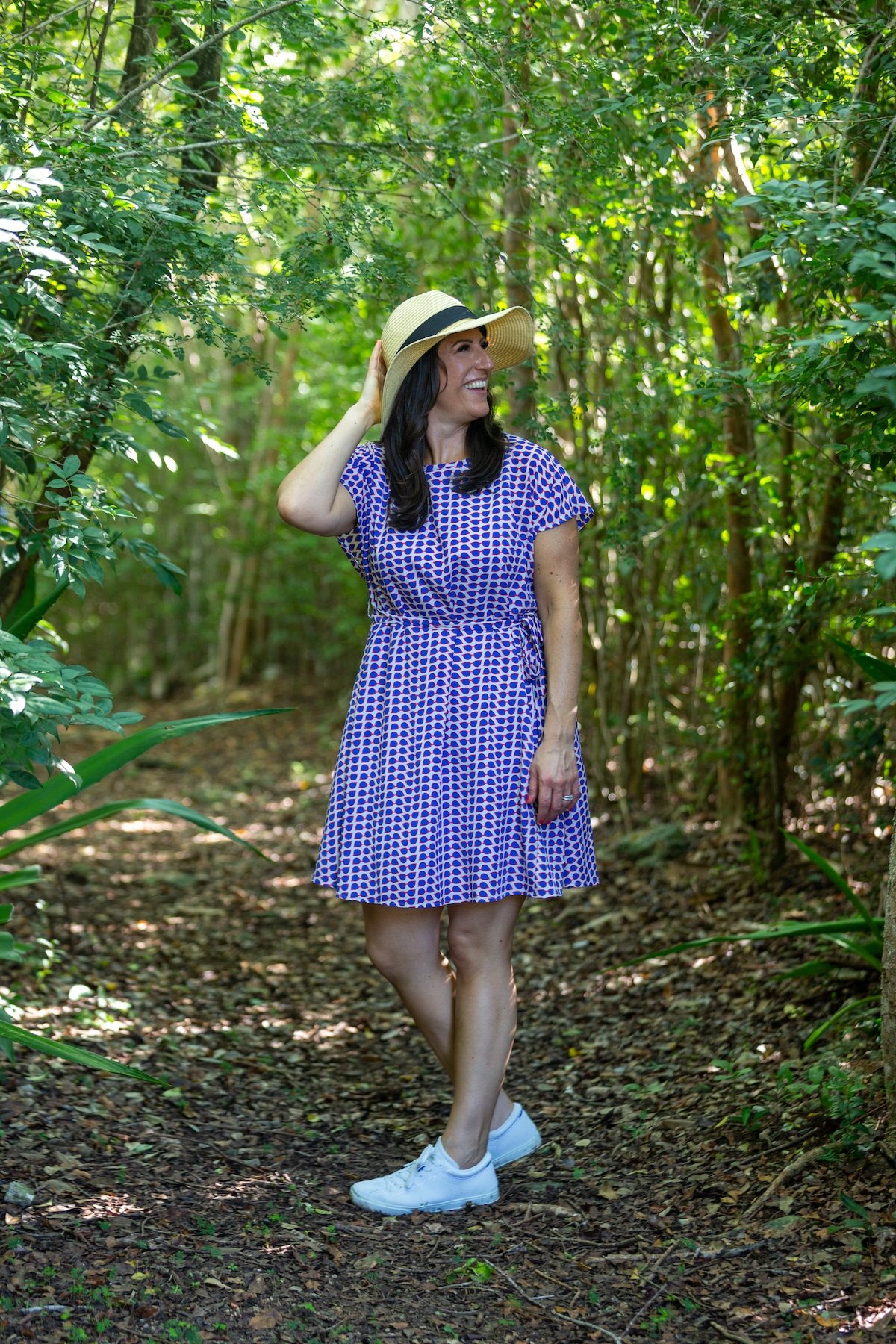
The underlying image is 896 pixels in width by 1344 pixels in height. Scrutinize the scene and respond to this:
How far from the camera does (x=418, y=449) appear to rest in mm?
2498

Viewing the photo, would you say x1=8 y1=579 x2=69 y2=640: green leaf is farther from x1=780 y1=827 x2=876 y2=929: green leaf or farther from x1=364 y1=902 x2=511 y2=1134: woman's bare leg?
A: x1=780 y1=827 x2=876 y2=929: green leaf

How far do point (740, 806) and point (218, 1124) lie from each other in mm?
2303

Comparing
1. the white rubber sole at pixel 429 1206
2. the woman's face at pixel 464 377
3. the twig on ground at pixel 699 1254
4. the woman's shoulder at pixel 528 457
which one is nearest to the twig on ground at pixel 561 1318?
the twig on ground at pixel 699 1254

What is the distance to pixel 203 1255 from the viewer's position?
2201 mm

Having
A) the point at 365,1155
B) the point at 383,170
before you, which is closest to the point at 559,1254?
the point at 365,1155

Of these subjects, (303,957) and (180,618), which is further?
(180,618)

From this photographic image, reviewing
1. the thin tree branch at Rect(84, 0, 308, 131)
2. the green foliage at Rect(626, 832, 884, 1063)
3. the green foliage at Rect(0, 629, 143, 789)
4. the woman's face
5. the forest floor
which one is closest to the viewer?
the green foliage at Rect(0, 629, 143, 789)

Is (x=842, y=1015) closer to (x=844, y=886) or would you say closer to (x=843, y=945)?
(x=843, y=945)

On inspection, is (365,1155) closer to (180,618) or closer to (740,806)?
(740,806)

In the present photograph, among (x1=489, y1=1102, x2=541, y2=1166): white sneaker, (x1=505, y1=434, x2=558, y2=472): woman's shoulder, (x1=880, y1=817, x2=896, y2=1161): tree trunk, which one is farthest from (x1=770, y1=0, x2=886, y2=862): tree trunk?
(x1=489, y1=1102, x2=541, y2=1166): white sneaker

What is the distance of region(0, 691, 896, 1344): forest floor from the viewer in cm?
208

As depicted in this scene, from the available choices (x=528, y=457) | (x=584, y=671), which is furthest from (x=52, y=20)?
(x=584, y=671)

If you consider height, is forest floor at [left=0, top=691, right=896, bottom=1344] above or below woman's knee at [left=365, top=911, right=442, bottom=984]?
below

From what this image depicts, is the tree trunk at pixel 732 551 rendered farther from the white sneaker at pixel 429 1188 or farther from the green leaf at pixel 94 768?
the white sneaker at pixel 429 1188
